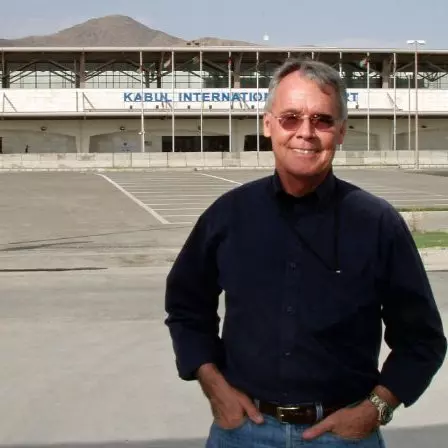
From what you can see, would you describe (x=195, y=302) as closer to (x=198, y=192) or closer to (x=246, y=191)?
(x=246, y=191)

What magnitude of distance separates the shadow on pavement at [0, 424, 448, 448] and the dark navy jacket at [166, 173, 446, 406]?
2660mm

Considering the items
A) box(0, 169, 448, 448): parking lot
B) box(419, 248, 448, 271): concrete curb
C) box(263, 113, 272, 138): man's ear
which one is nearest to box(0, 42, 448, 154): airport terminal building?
box(0, 169, 448, 448): parking lot

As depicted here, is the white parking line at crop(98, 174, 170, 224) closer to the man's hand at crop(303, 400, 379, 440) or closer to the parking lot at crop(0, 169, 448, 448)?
the parking lot at crop(0, 169, 448, 448)

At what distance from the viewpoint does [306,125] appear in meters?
2.52

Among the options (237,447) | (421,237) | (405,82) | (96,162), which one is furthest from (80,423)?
(405,82)

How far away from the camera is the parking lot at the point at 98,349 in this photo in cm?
534

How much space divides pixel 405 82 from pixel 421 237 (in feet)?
168

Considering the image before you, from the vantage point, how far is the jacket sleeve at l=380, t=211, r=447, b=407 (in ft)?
8.07

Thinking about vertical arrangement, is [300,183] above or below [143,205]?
above

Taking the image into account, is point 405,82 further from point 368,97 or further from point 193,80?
point 193,80

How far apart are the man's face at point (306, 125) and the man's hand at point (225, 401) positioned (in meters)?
0.69

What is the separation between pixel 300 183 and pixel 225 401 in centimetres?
72

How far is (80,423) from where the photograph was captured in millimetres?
5434

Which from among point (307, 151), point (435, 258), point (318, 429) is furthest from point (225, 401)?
point (435, 258)
